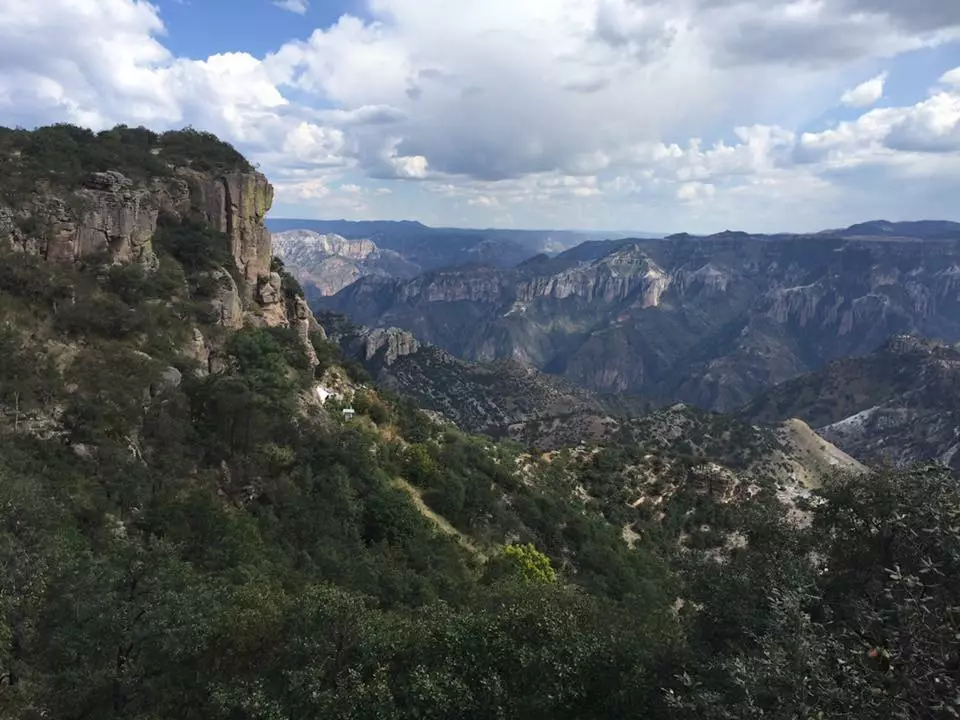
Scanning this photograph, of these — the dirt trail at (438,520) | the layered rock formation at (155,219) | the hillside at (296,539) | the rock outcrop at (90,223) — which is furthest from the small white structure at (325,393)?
the rock outcrop at (90,223)

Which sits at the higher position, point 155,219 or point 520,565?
point 155,219

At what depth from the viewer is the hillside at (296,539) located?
1764 cm

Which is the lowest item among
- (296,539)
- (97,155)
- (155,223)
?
(296,539)

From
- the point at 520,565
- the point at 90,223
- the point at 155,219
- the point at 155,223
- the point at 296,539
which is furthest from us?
the point at 155,223

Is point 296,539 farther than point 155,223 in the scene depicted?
No

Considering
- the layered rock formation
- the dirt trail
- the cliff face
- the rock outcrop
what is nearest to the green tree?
the dirt trail

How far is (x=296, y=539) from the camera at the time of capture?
4425cm

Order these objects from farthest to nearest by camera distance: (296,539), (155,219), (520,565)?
(155,219) → (520,565) → (296,539)

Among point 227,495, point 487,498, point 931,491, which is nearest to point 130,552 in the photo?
point 227,495

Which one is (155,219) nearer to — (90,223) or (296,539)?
(90,223)

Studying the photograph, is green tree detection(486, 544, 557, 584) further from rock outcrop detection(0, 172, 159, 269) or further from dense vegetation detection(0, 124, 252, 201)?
dense vegetation detection(0, 124, 252, 201)

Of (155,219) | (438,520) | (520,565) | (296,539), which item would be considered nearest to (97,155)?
(155,219)

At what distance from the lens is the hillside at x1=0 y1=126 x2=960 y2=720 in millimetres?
17641

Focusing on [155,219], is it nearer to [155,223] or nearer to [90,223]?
[155,223]
